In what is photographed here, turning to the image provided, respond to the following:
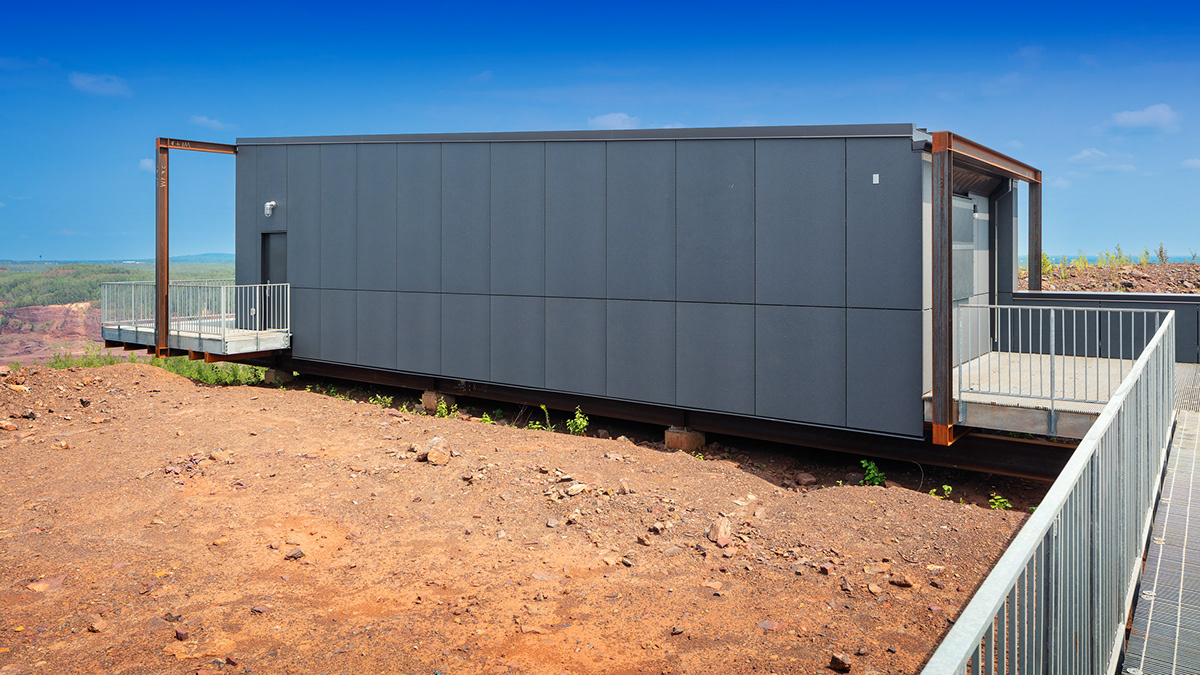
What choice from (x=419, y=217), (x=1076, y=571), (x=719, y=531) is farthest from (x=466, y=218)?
(x=1076, y=571)

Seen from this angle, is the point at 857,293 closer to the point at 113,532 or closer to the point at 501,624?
the point at 501,624

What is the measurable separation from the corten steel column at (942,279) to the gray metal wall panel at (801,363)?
3.71 ft

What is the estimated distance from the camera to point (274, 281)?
16.0 metres

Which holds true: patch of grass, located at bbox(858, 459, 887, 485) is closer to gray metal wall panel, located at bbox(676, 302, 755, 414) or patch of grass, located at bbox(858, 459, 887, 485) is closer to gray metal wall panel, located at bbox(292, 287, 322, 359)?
gray metal wall panel, located at bbox(676, 302, 755, 414)

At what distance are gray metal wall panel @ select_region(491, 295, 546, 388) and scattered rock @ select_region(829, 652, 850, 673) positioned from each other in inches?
304

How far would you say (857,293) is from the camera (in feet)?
31.2

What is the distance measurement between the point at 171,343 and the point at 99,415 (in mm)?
3098

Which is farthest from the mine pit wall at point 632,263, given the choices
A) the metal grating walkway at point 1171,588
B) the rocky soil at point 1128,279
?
the rocky soil at point 1128,279

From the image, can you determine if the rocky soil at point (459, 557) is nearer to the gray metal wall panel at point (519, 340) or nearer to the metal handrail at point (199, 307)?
the gray metal wall panel at point (519, 340)

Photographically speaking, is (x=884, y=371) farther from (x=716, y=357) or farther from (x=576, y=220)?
(x=576, y=220)

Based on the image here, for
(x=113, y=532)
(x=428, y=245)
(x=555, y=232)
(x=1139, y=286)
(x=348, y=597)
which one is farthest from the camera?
(x=1139, y=286)

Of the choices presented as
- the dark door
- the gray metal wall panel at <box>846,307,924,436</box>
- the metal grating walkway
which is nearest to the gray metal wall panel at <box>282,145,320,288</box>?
the dark door

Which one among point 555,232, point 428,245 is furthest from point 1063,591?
point 428,245

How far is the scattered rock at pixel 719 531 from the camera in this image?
712 centimetres
